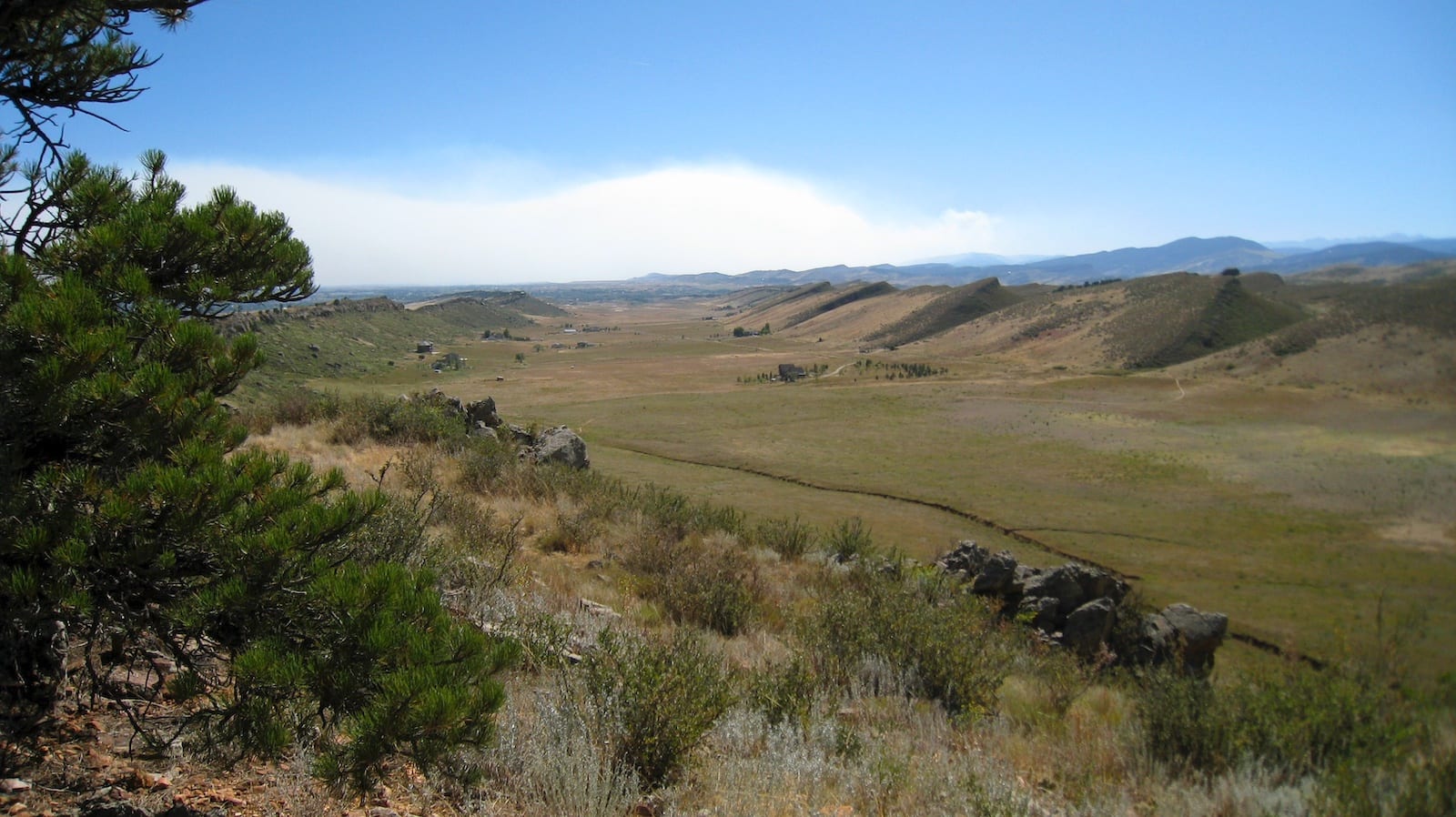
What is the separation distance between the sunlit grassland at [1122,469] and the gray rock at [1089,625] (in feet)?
9.11

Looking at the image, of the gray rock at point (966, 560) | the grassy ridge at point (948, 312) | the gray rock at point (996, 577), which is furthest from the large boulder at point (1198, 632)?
the grassy ridge at point (948, 312)

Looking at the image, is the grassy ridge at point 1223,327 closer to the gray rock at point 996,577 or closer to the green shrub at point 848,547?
the gray rock at point 996,577

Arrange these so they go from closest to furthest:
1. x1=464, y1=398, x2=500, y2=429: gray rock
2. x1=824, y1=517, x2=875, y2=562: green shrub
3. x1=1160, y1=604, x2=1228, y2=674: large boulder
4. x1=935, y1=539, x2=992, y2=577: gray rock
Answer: x1=1160, y1=604, x2=1228, y2=674: large boulder < x1=824, y1=517, x2=875, y2=562: green shrub < x1=935, y1=539, x2=992, y2=577: gray rock < x1=464, y1=398, x2=500, y2=429: gray rock

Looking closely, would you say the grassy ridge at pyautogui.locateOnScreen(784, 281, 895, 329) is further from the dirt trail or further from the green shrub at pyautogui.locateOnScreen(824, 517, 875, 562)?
the green shrub at pyautogui.locateOnScreen(824, 517, 875, 562)

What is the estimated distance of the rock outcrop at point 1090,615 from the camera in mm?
10797

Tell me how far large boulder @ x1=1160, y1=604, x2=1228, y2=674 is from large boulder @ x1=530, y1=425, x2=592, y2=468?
1186 centimetres

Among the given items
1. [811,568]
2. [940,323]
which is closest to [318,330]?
[811,568]

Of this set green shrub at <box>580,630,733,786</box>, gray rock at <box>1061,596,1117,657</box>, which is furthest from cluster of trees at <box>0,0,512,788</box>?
gray rock at <box>1061,596,1117,657</box>

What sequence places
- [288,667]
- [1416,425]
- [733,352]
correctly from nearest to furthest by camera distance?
[288,667] < [1416,425] < [733,352]

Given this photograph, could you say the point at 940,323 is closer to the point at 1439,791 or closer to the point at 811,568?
the point at 811,568

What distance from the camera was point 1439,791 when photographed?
3.20 meters

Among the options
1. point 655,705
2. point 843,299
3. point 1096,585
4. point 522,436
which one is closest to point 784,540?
point 1096,585

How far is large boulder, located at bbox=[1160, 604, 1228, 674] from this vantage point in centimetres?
1093

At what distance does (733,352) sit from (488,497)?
73.6 m
